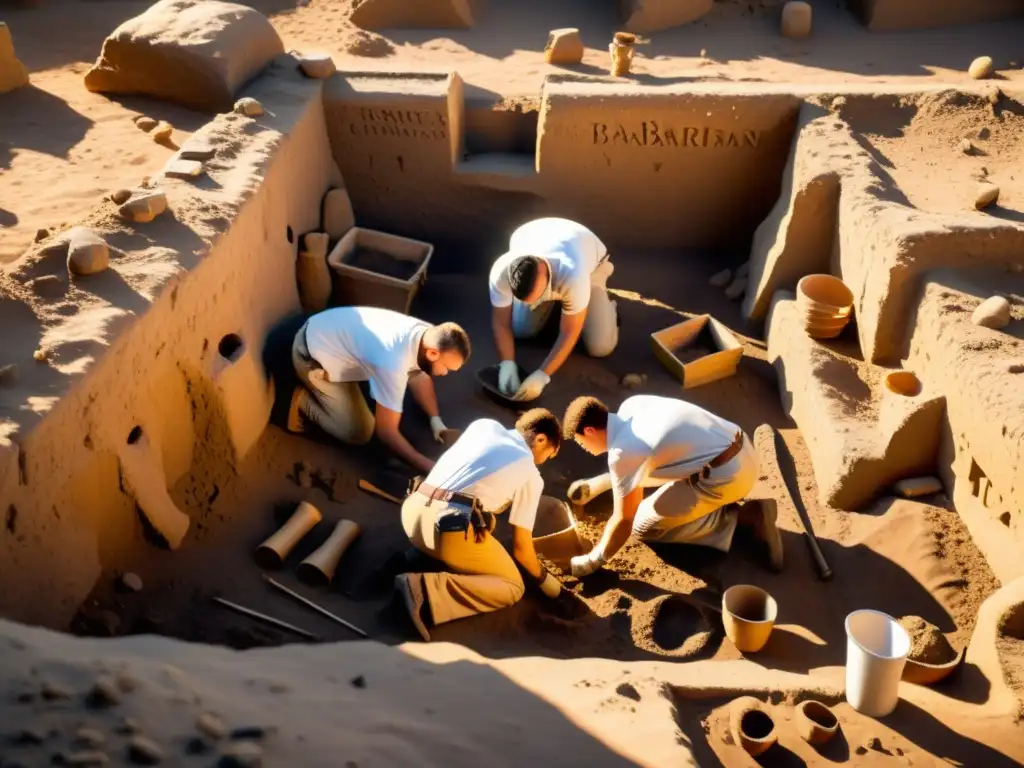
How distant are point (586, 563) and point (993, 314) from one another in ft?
7.99

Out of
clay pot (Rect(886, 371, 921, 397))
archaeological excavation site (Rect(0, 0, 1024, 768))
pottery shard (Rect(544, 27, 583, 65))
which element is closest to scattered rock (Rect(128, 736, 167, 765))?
archaeological excavation site (Rect(0, 0, 1024, 768))

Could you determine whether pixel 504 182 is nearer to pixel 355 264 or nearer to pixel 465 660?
pixel 355 264

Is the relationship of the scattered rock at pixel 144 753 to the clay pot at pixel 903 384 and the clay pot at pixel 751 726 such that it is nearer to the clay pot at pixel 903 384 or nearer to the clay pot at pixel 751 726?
the clay pot at pixel 751 726

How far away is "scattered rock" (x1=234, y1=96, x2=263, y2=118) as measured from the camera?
6.62 meters

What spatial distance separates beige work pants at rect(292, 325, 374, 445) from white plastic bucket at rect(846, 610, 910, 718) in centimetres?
296

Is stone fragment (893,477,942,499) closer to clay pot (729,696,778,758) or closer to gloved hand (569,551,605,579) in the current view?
gloved hand (569,551,605,579)

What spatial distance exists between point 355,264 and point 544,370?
1.75 metres

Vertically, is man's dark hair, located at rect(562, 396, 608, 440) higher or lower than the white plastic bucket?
higher

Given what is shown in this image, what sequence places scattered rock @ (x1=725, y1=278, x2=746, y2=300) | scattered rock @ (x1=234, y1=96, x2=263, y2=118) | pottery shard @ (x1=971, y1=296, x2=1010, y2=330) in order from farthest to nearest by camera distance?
scattered rock @ (x1=725, y1=278, x2=746, y2=300), scattered rock @ (x1=234, y1=96, x2=263, y2=118), pottery shard @ (x1=971, y1=296, x2=1010, y2=330)

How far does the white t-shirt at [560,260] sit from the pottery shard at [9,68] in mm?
4357

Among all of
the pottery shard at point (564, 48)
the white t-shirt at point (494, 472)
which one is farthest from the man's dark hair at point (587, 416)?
the pottery shard at point (564, 48)

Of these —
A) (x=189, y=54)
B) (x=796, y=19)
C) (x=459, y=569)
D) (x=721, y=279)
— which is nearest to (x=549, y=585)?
(x=459, y=569)

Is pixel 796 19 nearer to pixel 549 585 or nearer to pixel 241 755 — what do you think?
pixel 549 585

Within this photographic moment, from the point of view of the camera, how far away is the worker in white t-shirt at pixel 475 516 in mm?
4609
